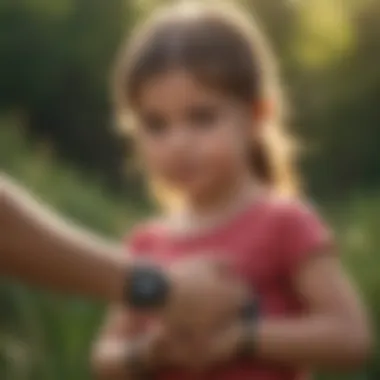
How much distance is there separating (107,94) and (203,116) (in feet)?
7.59

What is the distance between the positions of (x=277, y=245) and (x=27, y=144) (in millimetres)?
1982

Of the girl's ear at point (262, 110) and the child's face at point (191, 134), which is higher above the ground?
the girl's ear at point (262, 110)

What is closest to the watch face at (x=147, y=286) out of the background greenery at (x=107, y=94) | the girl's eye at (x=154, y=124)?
the girl's eye at (x=154, y=124)

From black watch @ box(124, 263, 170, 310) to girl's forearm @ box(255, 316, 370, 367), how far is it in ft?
0.54

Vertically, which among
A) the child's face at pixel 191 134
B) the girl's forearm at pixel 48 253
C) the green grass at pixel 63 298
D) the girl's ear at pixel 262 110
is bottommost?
the girl's forearm at pixel 48 253

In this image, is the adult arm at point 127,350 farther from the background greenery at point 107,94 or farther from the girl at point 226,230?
the background greenery at point 107,94

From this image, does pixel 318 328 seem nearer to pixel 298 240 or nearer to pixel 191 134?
pixel 298 240

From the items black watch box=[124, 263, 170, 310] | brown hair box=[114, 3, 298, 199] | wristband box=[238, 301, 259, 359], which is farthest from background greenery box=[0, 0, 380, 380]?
black watch box=[124, 263, 170, 310]

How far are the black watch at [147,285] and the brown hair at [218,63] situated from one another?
259 mm

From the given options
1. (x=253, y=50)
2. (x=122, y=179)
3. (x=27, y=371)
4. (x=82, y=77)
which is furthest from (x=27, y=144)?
(x=253, y=50)

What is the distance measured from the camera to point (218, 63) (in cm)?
133

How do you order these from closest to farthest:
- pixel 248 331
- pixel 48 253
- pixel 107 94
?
pixel 48 253 < pixel 248 331 < pixel 107 94

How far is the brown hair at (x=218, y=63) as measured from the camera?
1327mm

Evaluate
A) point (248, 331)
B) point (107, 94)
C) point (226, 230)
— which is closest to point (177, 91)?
point (226, 230)
